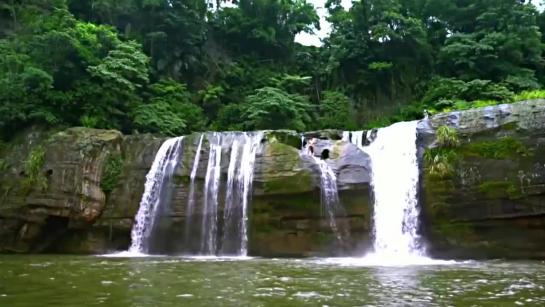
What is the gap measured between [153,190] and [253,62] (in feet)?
50.5

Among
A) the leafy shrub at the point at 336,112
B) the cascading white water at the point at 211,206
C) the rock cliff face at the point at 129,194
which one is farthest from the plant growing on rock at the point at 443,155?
the leafy shrub at the point at 336,112

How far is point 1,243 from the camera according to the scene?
669 inches

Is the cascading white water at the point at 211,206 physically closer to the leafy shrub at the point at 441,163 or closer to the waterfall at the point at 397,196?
the waterfall at the point at 397,196

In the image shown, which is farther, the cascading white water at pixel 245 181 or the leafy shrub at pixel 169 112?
the leafy shrub at pixel 169 112

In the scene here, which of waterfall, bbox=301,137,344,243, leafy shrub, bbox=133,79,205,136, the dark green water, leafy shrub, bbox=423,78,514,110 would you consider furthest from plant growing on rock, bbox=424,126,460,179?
leafy shrub, bbox=133,79,205,136

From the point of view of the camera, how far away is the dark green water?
20.7 feet

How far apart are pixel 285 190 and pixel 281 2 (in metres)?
18.1

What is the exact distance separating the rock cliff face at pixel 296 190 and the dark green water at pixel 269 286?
3619 mm

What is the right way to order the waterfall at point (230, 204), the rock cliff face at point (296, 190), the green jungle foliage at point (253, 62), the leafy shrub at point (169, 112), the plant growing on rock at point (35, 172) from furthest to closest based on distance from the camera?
the leafy shrub at point (169, 112)
the green jungle foliage at point (253, 62)
the plant growing on rock at point (35, 172)
the waterfall at point (230, 204)
the rock cliff face at point (296, 190)

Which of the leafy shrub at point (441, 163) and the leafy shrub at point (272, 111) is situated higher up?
the leafy shrub at point (272, 111)

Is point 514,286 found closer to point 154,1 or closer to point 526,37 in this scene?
point 526,37

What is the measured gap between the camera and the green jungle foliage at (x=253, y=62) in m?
20.0

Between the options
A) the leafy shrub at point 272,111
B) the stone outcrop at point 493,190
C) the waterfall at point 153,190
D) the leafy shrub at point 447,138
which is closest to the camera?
the stone outcrop at point 493,190

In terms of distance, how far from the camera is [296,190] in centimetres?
1523
